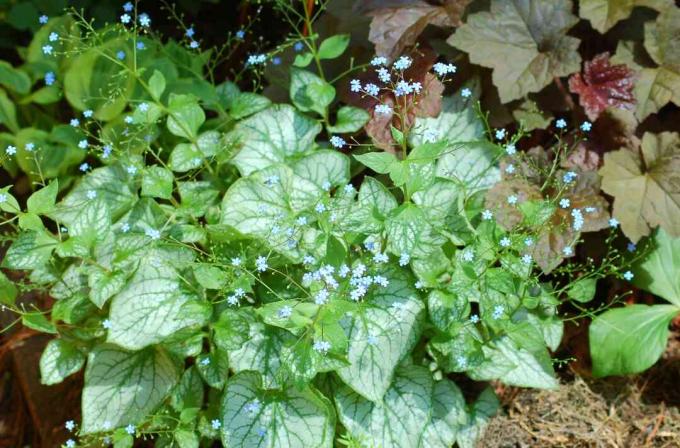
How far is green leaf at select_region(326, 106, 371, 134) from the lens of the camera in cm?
217

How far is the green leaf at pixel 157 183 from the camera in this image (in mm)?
1921

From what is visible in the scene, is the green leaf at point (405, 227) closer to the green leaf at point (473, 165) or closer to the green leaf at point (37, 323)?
the green leaf at point (473, 165)

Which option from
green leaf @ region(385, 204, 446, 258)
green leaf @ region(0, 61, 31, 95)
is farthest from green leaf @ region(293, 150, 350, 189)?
green leaf @ region(0, 61, 31, 95)

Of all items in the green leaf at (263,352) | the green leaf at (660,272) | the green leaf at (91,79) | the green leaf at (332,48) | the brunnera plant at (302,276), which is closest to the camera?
the brunnera plant at (302,276)

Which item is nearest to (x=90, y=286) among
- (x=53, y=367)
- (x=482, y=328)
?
(x=53, y=367)

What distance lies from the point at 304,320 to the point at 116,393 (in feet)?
2.06

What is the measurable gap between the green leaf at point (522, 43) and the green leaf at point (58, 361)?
50.3 inches

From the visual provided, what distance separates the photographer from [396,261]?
190 centimetres

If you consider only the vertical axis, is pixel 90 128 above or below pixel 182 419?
above

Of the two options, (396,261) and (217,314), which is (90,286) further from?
(396,261)

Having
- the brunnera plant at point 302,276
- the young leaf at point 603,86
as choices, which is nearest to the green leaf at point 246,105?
the brunnera plant at point 302,276

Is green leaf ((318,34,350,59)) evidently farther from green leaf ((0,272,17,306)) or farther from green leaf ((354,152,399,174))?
green leaf ((0,272,17,306))

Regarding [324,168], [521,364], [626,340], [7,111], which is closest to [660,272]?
[626,340]

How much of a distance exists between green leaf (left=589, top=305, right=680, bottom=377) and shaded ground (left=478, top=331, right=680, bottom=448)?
13 centimetres
